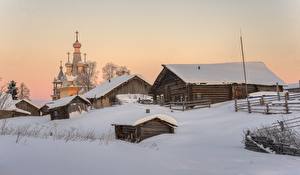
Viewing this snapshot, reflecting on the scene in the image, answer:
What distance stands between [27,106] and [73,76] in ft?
52.1

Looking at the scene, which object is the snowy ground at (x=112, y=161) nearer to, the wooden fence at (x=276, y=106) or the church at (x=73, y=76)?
the wooden fence at (x=276, y=106)

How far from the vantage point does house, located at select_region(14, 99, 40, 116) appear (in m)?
71.1

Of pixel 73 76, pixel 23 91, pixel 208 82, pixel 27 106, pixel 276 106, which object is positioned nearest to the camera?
pixel 276 106

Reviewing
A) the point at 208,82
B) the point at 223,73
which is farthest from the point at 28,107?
the point at 208,82

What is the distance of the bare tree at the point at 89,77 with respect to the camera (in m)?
87.7

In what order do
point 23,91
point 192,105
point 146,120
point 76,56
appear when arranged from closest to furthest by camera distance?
1. point 146,120
2. point 192,105
3. point 76,56
4. point 23,91

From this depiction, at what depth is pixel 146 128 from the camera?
84.9 feet

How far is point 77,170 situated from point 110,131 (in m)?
23.2

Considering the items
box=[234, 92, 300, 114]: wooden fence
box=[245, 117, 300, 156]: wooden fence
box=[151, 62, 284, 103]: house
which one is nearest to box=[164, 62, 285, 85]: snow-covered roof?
box=[151, 62, 284, 103]: house

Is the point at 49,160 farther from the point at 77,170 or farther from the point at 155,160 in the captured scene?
the point at 155,160

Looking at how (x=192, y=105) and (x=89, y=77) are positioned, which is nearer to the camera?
(x=192, y=105)

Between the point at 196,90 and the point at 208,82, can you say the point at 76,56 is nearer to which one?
the point at 196,90

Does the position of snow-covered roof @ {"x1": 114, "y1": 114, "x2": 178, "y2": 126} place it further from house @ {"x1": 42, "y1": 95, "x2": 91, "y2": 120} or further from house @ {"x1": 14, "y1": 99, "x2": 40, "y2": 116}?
house @ {"x1": 14, "y1": 99, "x2": 40, "y2": 116}

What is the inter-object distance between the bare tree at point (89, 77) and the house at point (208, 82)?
38.8 meters
